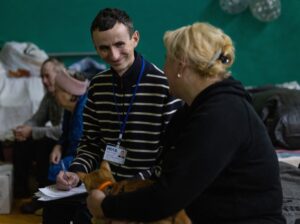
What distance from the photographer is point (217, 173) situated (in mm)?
1216

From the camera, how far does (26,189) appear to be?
3.80 meters

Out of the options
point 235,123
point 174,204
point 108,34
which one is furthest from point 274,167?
point 108,34

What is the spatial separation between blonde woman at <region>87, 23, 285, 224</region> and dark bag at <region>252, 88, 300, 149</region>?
1.75 m

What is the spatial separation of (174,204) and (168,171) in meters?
→ 0.09

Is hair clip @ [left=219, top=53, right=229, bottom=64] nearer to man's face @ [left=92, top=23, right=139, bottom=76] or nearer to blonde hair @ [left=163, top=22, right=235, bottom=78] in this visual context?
blonde hair @ [left=163, top=22, right=235, bottom=78]

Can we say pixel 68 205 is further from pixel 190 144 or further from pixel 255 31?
pixel 255 31

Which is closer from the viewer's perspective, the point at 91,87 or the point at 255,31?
the point at 91,87

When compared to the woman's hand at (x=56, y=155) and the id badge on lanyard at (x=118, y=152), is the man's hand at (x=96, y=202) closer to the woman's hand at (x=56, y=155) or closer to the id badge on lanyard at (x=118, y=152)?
the id badge on lanyard at (x=118, y=152)

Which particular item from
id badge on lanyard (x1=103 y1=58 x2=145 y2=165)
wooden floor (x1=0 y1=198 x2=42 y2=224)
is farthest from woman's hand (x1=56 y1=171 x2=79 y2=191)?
wooden floor (x1=0 y1=198 x2=42 y2=224)

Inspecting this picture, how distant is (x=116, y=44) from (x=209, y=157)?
2.52 ft

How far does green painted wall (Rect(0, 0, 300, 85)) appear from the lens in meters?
4.91

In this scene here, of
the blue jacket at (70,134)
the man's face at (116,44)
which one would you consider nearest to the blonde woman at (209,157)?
the man's face at (116,44)

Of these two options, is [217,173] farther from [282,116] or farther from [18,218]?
[18,218]

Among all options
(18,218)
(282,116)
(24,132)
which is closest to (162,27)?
(24,132)
